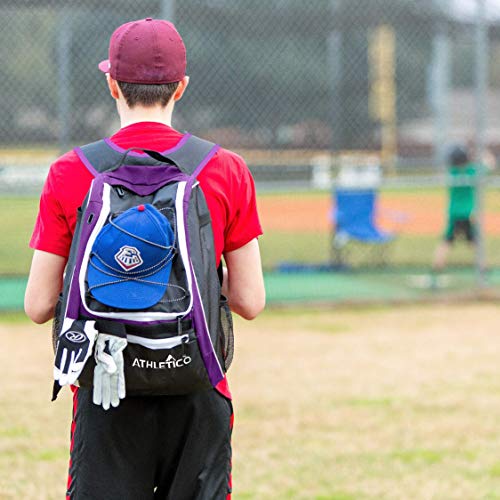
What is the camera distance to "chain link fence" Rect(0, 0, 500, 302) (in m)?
10.4

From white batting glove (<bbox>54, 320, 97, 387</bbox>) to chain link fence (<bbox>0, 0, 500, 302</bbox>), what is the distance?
696 centimetres

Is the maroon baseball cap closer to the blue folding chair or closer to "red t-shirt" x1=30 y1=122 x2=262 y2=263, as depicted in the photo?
"red t-shirt" x1=30 y1=122 x2=262 y2=263

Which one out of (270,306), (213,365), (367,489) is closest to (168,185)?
(213,365)

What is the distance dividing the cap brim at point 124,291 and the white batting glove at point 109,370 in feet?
0.30

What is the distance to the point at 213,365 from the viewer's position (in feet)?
8.46

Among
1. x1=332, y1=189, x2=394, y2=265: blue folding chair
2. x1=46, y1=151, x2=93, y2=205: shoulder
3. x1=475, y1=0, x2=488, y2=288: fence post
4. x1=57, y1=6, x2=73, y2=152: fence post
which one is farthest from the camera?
x1=332, y1=189, x2=394, y2=265: blue folding chair

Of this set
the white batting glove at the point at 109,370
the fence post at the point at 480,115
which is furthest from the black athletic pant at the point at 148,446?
the fence post at the point at 480,115

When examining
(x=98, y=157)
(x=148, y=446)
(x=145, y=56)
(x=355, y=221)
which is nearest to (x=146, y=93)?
(x=145, y=56)

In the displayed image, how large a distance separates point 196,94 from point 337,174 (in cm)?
241

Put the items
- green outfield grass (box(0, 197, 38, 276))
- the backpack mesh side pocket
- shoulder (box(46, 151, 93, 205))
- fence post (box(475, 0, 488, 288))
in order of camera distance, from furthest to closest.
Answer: green outfield grass (box(0, 197, 38, 276)) → fence post (box(475, 0, 488, 288)) → the backpack mesh side pocket → shoulder (box(46, 151, 93, 205))

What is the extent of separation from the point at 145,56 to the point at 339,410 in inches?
150

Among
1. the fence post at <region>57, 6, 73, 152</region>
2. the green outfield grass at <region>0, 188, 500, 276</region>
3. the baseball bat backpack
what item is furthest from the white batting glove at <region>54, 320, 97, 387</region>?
the green outfield grass at <region>0, 188, 500, 276</region>

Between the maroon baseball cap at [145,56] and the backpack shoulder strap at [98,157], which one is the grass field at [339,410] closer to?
the backpack shoulder strap at [98,157]

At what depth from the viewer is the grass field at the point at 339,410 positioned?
15.5ft
